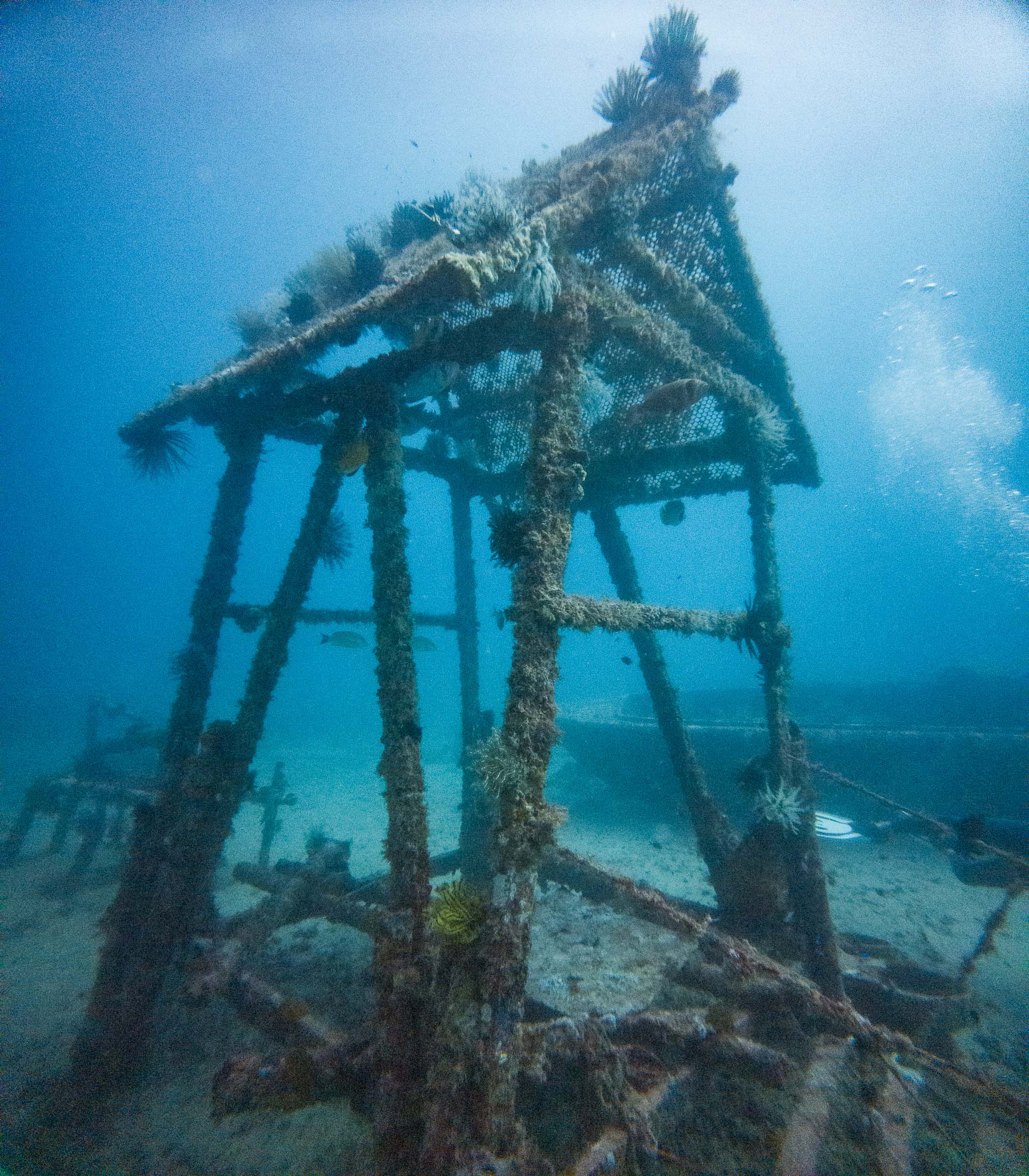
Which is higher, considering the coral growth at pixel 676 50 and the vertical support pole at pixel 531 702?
the coral growth at pixel 676 50

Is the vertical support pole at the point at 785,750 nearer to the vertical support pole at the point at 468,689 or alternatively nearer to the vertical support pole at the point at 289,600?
the vertical support pole at the point at 468,689

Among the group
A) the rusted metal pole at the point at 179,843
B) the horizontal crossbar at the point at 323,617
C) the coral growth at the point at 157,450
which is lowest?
the rusted metal pole at the point at 179,843

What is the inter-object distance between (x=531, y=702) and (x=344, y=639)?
965 centimetres

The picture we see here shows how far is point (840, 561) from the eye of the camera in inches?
6540

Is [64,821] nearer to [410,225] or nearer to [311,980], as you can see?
[311,980]

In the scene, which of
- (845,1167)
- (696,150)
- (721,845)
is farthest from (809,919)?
(696,150)

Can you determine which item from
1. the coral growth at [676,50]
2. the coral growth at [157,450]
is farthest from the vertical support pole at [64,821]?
the coral growth at [676,50]

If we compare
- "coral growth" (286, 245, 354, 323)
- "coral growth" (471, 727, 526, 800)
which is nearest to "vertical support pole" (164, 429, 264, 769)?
"coral growth" (286, 245, 354, 323)

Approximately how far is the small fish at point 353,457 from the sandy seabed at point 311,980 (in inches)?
171

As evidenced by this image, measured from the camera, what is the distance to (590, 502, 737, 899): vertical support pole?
5590 millimetres

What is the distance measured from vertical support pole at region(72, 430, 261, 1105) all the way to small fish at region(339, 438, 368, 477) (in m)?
2.99

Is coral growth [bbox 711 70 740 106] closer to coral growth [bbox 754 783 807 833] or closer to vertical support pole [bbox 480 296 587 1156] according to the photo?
vertical support pole [bbox 480 296 587 1156]

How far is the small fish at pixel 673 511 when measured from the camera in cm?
805

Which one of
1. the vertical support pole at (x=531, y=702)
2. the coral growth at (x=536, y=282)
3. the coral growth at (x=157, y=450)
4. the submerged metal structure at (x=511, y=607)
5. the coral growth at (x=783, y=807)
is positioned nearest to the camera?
the vertical support pole at (x=531, y=702)
